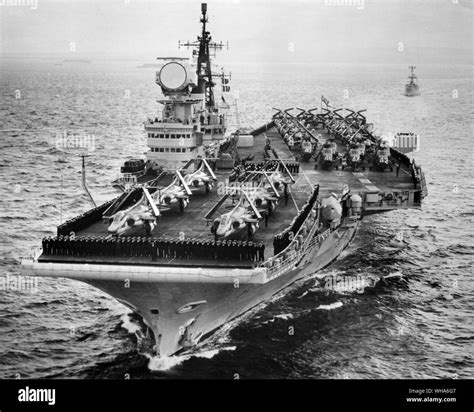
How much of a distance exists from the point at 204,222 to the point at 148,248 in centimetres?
610

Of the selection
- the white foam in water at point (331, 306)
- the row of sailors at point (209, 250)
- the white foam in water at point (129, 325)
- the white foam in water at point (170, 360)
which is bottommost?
the white foam in water at point (170, 360)

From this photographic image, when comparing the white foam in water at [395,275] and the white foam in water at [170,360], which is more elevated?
the white foam in water at [395,275]

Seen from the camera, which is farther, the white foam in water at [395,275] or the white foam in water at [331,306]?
the white foam in water at [395,275]

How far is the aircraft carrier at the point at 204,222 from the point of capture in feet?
81.8

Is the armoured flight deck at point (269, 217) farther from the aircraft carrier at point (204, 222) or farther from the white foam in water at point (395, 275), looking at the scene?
the white foam in water at point (395, 275)

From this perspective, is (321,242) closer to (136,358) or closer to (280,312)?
(280,312)

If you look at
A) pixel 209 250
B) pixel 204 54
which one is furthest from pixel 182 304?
pixel 204 54

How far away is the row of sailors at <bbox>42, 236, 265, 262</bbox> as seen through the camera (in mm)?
25531

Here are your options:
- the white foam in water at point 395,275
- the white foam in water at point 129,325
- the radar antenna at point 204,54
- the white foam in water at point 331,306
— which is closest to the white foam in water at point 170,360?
the white foam in water at point 129,325

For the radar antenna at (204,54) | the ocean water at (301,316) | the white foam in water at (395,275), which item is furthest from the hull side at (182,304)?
the radar antenna at (204,54)

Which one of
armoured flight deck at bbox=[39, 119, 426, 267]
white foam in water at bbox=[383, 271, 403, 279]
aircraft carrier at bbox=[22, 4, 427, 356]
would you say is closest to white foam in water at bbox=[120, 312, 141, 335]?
aircraft carrier at bbox=[22, 4, 427, 356]

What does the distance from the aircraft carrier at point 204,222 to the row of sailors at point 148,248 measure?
0.04m

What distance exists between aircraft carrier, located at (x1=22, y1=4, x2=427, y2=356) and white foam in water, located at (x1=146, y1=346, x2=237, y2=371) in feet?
0.89

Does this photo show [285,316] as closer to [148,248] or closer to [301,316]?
[301,316]
